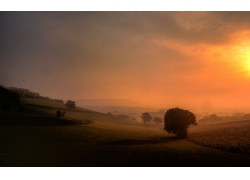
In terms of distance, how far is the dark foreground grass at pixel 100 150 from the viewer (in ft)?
30.0

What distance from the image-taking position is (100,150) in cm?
988

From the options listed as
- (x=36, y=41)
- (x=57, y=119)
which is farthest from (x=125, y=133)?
(x=36, y=41)

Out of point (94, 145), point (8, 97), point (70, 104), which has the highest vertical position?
point (8, 97)

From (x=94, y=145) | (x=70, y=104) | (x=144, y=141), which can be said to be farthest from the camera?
(x=70, y=104)

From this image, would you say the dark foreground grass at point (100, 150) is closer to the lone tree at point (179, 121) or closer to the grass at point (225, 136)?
the grass at point (225, 136)

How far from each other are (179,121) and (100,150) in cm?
456

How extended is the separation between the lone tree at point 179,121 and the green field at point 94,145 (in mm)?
470

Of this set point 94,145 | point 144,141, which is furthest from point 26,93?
point 144,141

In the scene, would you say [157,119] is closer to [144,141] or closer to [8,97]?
[144,141]

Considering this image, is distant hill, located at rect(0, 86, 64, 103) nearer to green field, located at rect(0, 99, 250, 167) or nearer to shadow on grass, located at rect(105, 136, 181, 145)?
green field, located at rect(0, 99, 250, 167)

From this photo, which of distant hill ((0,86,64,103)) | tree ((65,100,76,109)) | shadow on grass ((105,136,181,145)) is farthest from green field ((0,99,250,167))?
distant hill ((0,86,64,103))

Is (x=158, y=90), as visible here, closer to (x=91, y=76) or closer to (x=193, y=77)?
(x=193, y=77)

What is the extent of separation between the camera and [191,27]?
10.5 metres

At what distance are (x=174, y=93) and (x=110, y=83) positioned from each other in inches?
144
